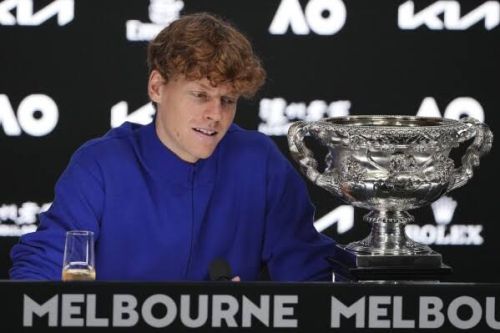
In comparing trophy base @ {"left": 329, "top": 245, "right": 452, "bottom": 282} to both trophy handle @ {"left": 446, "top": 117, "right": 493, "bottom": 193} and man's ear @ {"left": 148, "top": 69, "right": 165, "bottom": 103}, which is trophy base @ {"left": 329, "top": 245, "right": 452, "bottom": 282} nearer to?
trophy handle @ {"left": 446, "top": 117, "right": 493, "bottom": 193}

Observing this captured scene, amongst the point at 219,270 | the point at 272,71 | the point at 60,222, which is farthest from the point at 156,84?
the point at 272,71

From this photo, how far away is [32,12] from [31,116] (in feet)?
1.11

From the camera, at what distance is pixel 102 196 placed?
286 cm

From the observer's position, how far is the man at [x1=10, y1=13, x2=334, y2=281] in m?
2.79

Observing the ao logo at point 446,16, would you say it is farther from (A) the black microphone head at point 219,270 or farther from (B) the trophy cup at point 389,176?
(A) the black microphone head at point 219,270

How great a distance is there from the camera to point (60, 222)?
2.81m

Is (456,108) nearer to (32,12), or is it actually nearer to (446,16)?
(446,16)

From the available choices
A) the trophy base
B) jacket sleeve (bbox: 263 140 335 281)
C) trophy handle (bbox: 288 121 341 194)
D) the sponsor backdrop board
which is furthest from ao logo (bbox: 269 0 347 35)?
the trophy base

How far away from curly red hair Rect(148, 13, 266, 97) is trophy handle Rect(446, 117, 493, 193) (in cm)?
50

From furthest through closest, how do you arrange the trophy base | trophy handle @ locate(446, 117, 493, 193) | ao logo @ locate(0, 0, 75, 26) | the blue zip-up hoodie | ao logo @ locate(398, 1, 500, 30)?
ao logo @ locate(398, 1, 500, 30)
ao logo @ locate(0, 0, 75, 26)
the blue zip-up hoodie
trophy handle @ locate(446, 117, 493, 193)
the trophy base

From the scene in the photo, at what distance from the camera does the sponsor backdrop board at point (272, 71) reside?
4.11 metres

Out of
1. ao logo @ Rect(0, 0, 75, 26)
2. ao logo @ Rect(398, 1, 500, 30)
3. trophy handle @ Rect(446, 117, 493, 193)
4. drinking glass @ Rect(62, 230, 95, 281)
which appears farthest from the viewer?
ao logo @ Rect(398, 1, 500, 30)

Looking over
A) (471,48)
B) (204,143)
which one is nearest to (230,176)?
(204,143)

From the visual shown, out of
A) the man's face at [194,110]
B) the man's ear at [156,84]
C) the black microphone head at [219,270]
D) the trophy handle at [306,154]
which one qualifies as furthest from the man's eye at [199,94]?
the black microphone head at [219,270]
